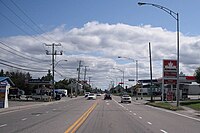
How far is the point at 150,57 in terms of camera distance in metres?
61.1

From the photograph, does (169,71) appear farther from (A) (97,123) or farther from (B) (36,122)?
(B) (36,122)

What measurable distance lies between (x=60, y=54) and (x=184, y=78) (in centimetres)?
3930

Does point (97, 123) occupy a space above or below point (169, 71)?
below

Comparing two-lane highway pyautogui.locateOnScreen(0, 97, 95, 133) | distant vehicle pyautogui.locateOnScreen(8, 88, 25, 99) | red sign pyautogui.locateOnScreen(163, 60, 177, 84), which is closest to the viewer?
two-lane highway pyautogui.locateOnScreen(0, 97, 95, 133)

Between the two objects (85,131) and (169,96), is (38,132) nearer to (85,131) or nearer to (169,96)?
(85,131)

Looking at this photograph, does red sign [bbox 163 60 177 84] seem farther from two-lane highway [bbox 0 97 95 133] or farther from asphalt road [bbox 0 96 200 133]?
two-lane highway [bbox 0 97 95 133]

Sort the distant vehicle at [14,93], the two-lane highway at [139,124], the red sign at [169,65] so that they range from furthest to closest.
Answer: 1. the distant vehicle at [14,93]
2. the red sign at [169,65]
3. the two-lane highway at [139,124]

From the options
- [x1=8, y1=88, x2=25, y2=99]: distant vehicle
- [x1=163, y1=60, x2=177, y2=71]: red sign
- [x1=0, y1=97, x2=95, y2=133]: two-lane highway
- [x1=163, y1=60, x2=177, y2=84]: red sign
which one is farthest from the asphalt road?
[x1=8, y1=88, x2=25, y2=99]: distant vehicle

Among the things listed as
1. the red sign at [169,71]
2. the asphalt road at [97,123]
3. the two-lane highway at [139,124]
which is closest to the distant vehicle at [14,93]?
the red sign at [169,71]

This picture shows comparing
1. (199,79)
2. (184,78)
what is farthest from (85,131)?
(184,78)

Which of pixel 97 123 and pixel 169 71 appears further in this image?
pixel 169 71

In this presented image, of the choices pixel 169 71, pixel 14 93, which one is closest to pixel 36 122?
pixel 169 71

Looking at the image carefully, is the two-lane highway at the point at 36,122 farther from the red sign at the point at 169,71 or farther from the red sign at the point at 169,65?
the red sign at the point at 169,65

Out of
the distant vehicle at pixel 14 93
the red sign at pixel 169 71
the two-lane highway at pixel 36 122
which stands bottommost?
the two-lane highway at pixel 36 122
